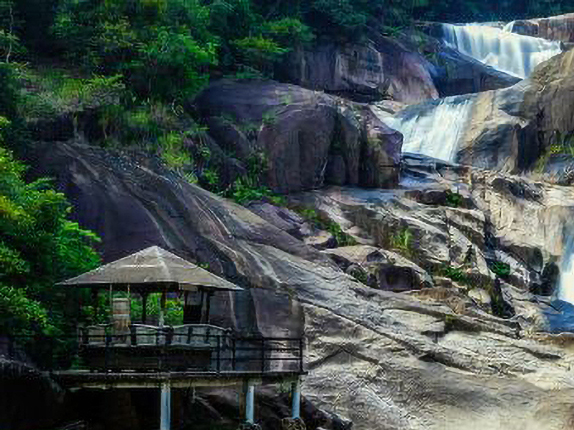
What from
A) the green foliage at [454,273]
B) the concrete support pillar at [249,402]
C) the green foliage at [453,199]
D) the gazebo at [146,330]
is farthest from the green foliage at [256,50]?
the concrete support pillar at [249,402]

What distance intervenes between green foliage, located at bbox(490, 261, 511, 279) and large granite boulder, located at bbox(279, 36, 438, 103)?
771 inches

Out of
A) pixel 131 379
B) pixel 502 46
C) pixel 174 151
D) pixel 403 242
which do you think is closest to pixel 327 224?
pixel 403 242

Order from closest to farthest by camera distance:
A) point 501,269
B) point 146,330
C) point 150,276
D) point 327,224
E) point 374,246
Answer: point 150,276
point 146,330
point 374,246
point 327,224
point 501,269

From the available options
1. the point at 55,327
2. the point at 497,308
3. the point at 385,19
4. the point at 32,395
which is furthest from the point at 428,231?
the point at 385,19

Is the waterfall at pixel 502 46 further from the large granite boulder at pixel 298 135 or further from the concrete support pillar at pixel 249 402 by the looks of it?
the concrete support pillar at pixel 249 402

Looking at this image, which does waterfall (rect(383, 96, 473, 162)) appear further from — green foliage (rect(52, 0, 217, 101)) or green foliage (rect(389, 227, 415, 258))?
green foliage (rect(52, 0, 217, 101))

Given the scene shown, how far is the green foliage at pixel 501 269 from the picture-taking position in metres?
40.7

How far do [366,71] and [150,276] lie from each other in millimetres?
40091

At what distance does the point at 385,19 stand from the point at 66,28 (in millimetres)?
31461

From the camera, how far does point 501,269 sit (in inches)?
1615

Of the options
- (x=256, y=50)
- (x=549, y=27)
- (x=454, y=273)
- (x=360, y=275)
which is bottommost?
(x=454, y=273)

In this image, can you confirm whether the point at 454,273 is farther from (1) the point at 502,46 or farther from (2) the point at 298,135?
Answer: (1) the point at 502,46

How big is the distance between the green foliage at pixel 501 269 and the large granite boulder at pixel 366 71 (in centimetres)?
1959

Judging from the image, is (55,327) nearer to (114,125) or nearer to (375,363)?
(375,363)
